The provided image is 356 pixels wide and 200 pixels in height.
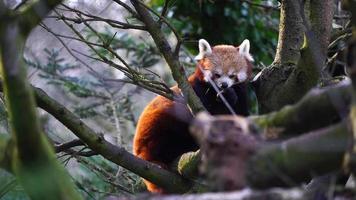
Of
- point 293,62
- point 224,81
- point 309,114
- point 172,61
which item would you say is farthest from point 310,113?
point 224,81

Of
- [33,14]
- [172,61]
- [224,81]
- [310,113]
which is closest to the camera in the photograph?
[310,113]

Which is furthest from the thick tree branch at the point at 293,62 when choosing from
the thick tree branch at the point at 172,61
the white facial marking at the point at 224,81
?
the white facial marking at the point at 224,81

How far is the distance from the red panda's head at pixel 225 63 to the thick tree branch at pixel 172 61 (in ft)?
6.53

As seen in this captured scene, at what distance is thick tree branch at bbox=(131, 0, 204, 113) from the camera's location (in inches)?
141

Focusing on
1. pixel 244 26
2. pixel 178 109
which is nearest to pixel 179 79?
pixel 178 109

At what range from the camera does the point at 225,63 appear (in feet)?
19.3

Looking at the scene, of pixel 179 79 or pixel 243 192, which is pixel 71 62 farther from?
pixel 243 192

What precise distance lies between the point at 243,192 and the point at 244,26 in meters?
6.71

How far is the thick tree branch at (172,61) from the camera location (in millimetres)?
3582

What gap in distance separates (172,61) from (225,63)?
2302 mm

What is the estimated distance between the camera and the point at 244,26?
8.24 m

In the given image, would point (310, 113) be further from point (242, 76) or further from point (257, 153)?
point (242, 76)

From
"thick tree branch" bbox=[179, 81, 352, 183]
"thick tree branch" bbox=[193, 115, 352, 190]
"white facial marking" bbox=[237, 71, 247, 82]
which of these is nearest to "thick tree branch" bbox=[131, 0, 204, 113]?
"thick tree branch" bbox=[179, 81, 352, 183]

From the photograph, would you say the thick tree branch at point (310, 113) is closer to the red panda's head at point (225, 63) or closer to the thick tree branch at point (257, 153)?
the thick tree branch at point (257, 153)
